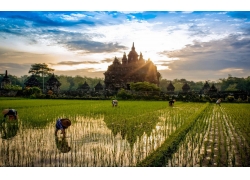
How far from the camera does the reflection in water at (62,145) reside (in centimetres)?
415

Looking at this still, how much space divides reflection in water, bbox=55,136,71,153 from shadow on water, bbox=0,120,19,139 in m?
0.98

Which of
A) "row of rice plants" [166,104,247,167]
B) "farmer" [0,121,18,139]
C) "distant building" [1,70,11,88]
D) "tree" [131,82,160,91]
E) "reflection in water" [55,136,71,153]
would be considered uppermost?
"tree" [131,82,160,91]

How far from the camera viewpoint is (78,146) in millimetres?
4328

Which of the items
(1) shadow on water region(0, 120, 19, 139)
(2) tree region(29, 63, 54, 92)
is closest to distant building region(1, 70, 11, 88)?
(2) tree region(29, 63, 54, 92)

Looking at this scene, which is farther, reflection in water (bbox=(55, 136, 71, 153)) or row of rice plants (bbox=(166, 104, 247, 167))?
reflection in water (bbox=(55, 136, 71, 153))

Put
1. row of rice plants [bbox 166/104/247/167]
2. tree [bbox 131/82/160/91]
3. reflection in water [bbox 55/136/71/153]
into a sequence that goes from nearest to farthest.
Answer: row of rice plants [bbox 166/104/247/167] < reflection in water [bbox 55/136/71/153] < tree [bbox 131/82/160/91]

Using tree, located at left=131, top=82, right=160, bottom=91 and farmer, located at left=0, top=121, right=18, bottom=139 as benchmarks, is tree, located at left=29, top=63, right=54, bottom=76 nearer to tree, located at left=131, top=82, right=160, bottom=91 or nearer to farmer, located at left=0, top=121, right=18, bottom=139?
farmer, located at left=0, top=121, right=18, bottom=139

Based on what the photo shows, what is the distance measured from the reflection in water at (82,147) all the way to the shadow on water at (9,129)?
0.40 feet

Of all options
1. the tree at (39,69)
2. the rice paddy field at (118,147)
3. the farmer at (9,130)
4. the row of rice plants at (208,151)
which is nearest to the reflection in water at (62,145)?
the rice paddy field at (118,147)

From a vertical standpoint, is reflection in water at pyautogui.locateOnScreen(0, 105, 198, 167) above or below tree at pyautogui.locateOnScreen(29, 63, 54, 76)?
below

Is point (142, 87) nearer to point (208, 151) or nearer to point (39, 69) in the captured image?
point (39, 69)

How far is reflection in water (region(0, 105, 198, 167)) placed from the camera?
3.72m
